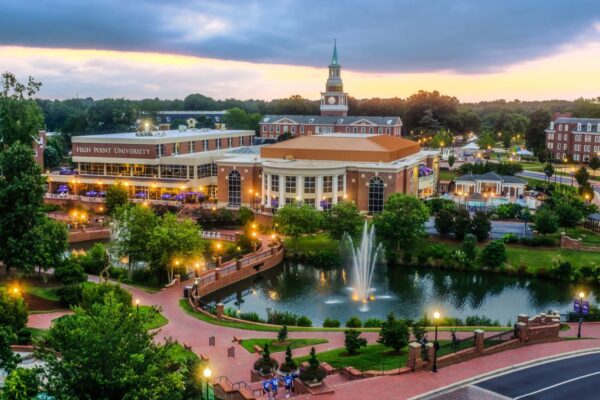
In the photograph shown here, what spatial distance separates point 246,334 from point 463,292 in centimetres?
1762

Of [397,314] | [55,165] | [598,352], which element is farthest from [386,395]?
[55,165]

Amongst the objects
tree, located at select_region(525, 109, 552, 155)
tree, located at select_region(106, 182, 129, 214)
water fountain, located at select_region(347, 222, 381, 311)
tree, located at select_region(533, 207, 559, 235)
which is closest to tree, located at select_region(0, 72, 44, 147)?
tree, located at select_region(106, 182, 129, 214)

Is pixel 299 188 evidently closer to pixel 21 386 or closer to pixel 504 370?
pixel 504 370

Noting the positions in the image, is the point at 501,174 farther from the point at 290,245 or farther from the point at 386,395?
the point at 386,395

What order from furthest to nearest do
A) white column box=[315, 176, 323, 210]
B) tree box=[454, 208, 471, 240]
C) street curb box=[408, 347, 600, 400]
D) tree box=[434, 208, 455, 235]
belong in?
white column box=[315, 176, 323, 210] < tree box=[434, 208, 455, 235] < tree box=[454, 208, 471, 240] < street curb box=[408, 347, 600, 400]

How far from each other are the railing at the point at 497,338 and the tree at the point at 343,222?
23.6 meters

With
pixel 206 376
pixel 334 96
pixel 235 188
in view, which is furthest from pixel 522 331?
pixel 334 96

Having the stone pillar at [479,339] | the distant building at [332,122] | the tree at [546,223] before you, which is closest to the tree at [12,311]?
the stone pillar at [479,339]

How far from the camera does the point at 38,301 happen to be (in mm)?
34438

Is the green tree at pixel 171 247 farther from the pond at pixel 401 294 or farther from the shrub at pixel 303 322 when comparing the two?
the shrub at pixel 303 322

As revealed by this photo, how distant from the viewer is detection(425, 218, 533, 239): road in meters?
52.1

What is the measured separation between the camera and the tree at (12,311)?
1073 inches

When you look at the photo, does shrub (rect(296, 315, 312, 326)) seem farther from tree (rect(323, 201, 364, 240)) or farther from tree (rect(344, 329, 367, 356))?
tree (rect(323, 201, 364, 240))

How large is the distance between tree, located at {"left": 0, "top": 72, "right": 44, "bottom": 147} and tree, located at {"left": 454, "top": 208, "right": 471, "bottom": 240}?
3364 cm
